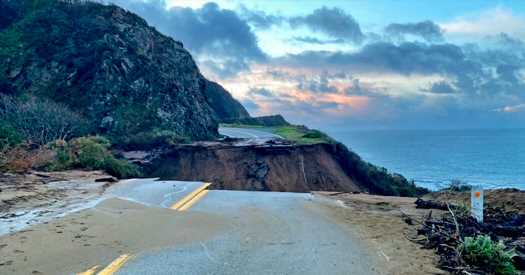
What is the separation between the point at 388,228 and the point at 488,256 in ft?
10.4

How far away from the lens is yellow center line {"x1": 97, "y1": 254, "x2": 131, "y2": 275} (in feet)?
20.7

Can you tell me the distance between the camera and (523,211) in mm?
12406

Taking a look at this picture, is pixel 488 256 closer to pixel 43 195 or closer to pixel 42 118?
pixel 43 195

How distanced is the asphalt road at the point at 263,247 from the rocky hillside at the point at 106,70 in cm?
3178

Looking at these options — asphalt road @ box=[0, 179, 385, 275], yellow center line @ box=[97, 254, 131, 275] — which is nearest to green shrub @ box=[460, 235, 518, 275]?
asphalt road @ box=[0, 179, 385, 275]

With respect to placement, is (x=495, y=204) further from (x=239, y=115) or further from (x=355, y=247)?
(x=239, y=115)

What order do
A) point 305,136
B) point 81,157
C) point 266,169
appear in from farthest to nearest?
point 305,136 < point 266,169 < point 81,157

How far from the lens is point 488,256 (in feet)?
23.2

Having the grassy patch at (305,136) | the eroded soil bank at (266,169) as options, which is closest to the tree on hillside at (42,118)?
the eroded soil bank at (266,169)

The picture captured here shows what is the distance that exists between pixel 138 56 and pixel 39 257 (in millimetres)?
Answer: 43985

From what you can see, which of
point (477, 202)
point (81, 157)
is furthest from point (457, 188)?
point (81, 157)

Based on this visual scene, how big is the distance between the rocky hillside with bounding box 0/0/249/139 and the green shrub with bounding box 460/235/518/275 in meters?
37.1

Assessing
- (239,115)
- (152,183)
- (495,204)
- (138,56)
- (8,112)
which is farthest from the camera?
(239,115)

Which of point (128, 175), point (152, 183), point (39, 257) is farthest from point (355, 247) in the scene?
point (128, 175)
